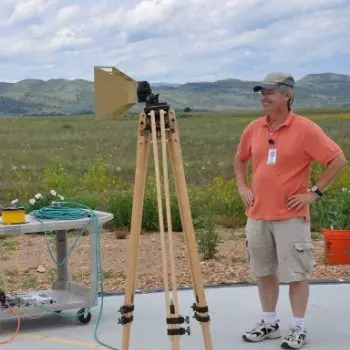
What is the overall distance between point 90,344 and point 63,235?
1306 mm

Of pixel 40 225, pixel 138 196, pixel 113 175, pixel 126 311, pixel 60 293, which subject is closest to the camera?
pixel 138 196

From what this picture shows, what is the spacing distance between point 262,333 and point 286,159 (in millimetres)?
1088

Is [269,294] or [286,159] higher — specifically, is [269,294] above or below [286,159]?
below

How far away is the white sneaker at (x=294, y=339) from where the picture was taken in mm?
5086

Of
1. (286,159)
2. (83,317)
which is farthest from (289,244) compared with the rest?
(83,317)

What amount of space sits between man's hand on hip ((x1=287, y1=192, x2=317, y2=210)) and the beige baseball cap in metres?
0.64

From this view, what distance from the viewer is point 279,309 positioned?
20.0 ft

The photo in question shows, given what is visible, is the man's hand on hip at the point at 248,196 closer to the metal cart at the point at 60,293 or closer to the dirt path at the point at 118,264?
the metal cart at the point at 60,293

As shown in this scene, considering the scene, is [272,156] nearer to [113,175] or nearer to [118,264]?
[118,264]

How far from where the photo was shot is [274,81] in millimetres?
5004

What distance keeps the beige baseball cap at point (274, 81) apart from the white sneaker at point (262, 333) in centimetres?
144

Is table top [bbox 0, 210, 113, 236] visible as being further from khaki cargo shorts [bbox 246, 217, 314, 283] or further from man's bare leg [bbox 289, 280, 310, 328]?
man's bare leg [bbox 289, 280, 310, 328]

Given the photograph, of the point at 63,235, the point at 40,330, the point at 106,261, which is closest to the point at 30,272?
the point at 106,261

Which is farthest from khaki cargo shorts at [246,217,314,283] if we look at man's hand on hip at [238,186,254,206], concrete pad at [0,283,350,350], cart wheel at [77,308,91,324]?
cart wheel at [77,308,91,324]
